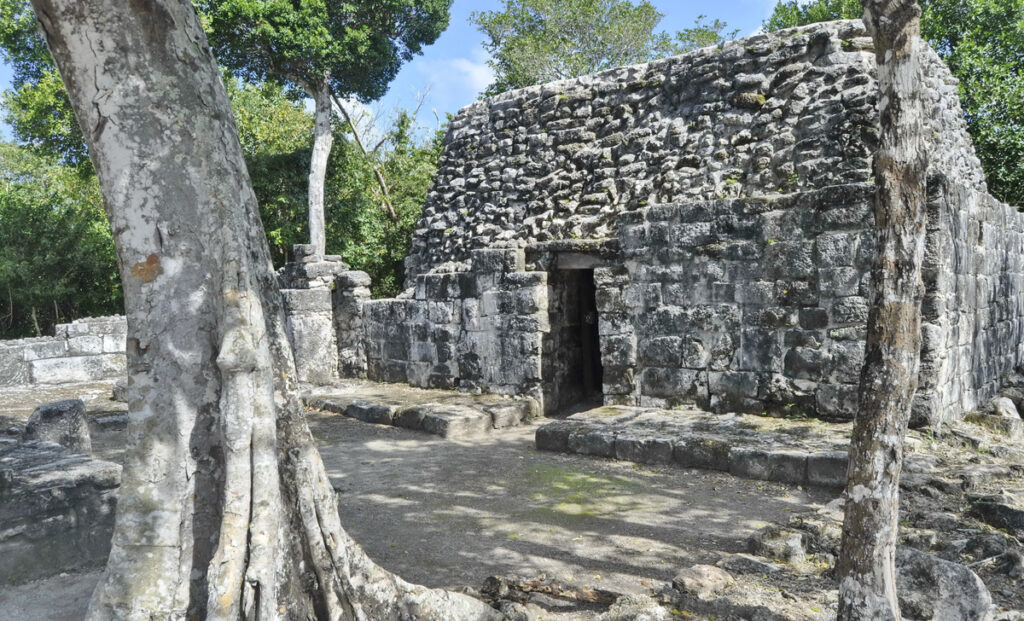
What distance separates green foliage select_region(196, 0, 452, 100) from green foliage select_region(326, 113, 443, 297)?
1.84 meters

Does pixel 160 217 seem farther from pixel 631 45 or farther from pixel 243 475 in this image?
pixel 631 45

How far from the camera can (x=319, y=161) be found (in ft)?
59.1

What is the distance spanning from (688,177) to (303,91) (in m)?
14.4

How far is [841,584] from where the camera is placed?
2791mm

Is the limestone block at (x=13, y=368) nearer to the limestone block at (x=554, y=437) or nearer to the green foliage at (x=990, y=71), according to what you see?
the limestone block at (x=554, y=437)

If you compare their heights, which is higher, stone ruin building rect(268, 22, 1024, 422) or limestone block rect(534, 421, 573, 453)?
stone ruin building rect(268, 22, 1024, 422)

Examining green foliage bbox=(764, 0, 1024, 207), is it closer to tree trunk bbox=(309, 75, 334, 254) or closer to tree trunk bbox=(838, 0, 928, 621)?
tree trunk bbox=(838, 0, 928, 621)

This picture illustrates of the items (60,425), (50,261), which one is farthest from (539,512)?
(50,261)

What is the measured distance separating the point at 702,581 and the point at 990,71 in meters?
14.6

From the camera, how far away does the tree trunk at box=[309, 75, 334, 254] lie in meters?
17.5

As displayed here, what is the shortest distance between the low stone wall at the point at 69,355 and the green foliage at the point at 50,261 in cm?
593

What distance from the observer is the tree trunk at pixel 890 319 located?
2.67 meters

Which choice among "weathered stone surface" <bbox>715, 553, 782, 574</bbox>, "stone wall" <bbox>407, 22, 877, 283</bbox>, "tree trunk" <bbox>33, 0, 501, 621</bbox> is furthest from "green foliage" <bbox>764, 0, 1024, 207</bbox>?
"tree trunk" <bbox>33, 0, 501, 621</bbox>

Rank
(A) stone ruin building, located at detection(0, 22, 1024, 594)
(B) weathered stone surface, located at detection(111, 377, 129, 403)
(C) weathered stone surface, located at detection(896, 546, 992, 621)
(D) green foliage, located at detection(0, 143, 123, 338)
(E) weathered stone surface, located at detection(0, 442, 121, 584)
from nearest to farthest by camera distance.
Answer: (C) weathered stone surface, located at detection(896, 546, 992, 621), (E) weathered stone surface, located at detection(0, 442, 121, 584), (A) stone ruin building, located at detection(0, 22, 1024, 594), (B) weathered stone surface, located at detection(111, 377, 129, 403), (D) green foliage, located at detection(0, 143, 123, 338)
